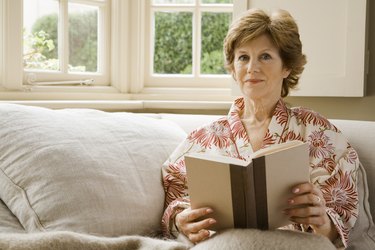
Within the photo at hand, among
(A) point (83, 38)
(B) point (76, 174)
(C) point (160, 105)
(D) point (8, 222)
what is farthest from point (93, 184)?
(A) point (83, 38)

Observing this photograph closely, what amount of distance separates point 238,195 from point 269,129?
1.92 feet

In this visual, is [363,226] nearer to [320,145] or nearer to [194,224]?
[320,145]

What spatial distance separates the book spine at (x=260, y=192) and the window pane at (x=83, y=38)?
1.78m

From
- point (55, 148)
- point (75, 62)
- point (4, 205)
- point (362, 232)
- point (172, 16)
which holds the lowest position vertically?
point (362, 232)

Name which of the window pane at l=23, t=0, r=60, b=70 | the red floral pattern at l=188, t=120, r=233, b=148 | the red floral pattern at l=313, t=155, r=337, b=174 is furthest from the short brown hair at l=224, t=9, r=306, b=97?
the window pane at l=23, t=0, r=60, b=70

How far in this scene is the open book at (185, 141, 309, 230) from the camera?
1.20m

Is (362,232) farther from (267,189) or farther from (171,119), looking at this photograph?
(171,119)

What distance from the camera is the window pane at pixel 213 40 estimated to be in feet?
9.67

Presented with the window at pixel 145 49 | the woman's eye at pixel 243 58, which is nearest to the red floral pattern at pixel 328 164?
the woman's eye at pixel 243 58

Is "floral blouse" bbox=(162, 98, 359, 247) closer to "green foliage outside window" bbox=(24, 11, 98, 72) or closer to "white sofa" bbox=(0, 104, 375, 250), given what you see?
"white sofa" bbox=(0, 104, 375, 250)

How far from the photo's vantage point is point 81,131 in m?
1.65

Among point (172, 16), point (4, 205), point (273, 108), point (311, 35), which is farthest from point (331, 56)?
point (4, 205)

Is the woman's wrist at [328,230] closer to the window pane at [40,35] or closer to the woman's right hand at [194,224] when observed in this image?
the woman's right hand at [194,224]

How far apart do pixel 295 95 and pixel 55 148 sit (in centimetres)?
137
